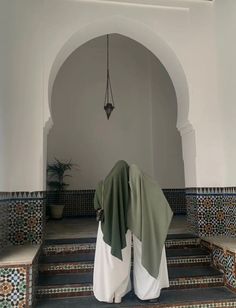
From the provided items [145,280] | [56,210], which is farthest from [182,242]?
[56,210]

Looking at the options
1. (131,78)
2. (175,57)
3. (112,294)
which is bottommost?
(112,294)

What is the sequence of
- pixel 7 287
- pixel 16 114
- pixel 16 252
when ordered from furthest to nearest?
pixel 16 114 < pixel 16 252 < pixel 7 287

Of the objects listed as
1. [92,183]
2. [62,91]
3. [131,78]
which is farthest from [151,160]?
[62,91]

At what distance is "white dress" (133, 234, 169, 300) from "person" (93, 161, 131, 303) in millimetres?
85

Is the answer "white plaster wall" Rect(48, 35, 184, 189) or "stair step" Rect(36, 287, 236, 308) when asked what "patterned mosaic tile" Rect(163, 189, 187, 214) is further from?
"stair step" Rect(36, 287, 236, 308)

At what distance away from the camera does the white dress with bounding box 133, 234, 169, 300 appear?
7.78 ft

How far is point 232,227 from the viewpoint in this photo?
326cm

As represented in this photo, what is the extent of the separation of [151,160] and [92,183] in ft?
4.28

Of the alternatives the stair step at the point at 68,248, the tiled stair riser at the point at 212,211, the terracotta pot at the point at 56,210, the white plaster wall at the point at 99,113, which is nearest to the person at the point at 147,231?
the stair step at the point at 68,248

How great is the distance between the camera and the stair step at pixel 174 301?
7.86ft

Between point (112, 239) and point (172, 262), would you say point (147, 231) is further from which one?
point (172, 262)

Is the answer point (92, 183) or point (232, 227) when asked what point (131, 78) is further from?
point (232, 227)

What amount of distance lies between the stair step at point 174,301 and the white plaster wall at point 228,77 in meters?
1.26

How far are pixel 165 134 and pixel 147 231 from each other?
3.88 meters
